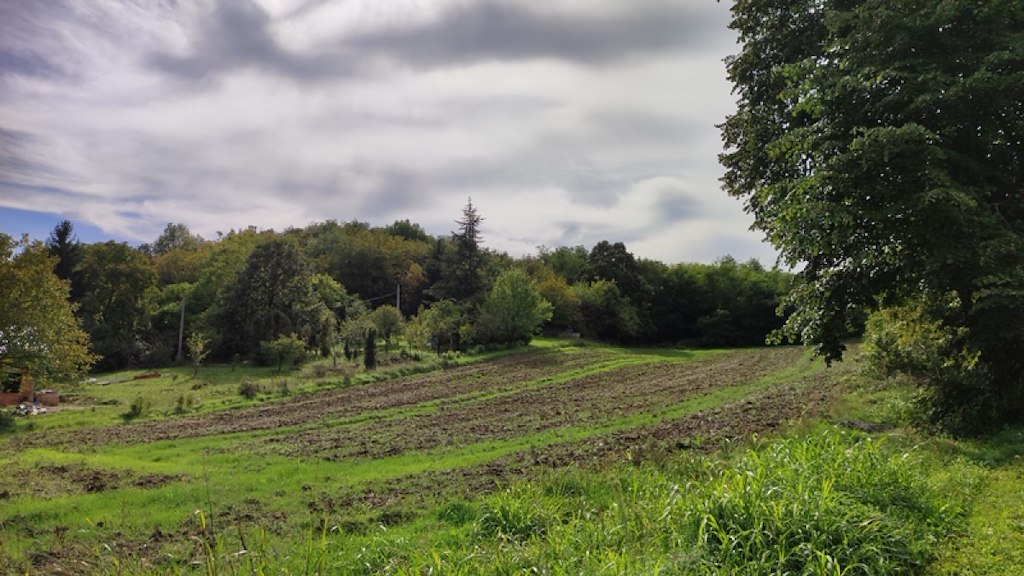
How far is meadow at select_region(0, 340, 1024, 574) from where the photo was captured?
15.8 feet

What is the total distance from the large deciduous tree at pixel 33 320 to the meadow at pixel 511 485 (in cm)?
214

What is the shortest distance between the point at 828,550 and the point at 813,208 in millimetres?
6363

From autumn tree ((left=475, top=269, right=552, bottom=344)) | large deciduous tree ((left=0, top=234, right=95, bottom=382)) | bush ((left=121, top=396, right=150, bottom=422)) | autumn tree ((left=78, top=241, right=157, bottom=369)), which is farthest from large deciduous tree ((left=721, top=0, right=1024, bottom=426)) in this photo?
autumn tree ((left=78, top=241, right=157, bottom=369))

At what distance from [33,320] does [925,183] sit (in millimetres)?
28602

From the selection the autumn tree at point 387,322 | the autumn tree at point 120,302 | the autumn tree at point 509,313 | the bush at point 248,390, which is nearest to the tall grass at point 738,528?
the bush at point 248,390

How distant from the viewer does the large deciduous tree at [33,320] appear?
21.3 m

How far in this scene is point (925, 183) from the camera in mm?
8734

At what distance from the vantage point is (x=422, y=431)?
1711cm

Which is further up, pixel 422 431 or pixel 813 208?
pixel 813 208

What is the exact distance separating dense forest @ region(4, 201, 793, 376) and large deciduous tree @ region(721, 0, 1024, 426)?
27072 mm

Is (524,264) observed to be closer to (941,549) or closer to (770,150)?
(770,150)

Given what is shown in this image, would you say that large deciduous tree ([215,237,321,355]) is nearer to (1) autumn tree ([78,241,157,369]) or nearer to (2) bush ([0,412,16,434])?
(1) autumn tree ([78,241,157,369])

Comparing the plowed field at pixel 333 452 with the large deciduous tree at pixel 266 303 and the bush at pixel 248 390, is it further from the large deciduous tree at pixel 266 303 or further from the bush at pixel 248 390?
the large deciduous tree at pixel 266 303

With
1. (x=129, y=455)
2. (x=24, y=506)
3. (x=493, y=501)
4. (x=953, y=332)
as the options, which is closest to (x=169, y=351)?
(x=129, y=455)
